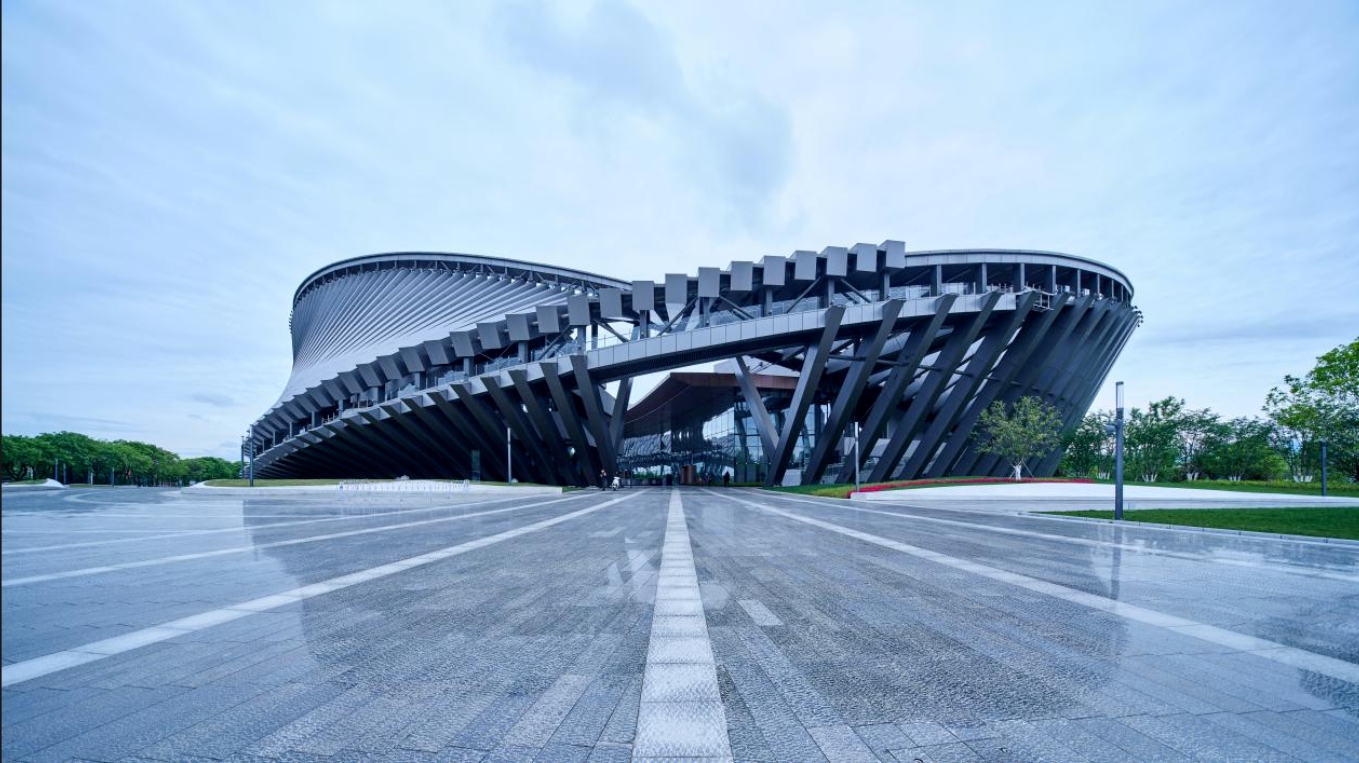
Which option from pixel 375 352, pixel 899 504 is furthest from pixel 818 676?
pixel 375 352

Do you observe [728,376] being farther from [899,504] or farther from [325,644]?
[325,644]

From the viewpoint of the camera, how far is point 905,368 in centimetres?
3606

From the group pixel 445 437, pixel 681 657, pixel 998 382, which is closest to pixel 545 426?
pixel 445 437

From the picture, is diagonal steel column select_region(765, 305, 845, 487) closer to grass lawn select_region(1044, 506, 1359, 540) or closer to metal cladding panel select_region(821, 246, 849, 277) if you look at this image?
metal cladding panel select_region(821, 246, 849, 277)

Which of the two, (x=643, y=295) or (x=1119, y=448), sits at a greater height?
(x=643, y=295)

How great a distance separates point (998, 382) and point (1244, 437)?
22868 millimetres

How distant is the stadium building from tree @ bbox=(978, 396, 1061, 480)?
5.13ft

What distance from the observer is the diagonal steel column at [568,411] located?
3594 cm

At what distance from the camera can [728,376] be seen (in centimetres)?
5138

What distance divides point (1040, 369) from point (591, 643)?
40.8 metres

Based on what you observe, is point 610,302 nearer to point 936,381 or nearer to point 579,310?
point 579,310

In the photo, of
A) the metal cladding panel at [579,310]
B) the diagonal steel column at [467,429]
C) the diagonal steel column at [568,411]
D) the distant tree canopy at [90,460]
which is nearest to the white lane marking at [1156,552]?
the diagonal steel column at [568,411]

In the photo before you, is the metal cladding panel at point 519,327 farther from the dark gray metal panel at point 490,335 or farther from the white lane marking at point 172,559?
the white lane marking at point 172,559

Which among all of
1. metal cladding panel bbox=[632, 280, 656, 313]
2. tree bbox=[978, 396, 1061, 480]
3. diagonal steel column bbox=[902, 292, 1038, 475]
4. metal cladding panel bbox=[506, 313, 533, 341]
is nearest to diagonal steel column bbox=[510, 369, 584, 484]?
metal cladding panel bbox=[506, 313, 533, 341]
